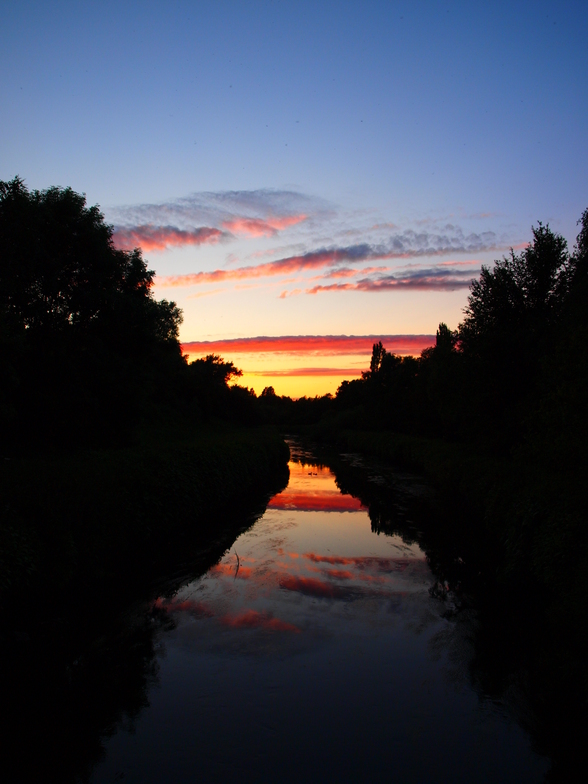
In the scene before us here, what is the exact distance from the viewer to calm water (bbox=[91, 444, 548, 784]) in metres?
5.68

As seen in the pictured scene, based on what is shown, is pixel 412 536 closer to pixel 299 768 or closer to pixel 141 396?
pixel 299 768

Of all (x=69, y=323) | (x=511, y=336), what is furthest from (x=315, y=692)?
(x=511, y=336)

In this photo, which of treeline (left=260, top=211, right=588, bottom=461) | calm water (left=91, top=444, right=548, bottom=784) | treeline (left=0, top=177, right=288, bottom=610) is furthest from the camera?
treeline (left=260, top=211, right=588, bottom=461)

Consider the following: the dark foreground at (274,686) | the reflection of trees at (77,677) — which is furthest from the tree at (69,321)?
the dark foreground at (274,686)

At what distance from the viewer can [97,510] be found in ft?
36.9

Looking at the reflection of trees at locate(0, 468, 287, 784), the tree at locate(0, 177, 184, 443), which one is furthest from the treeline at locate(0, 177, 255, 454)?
the reflection of trees at locate(0, 468, 287, 784)

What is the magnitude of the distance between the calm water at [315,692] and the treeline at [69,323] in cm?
1100

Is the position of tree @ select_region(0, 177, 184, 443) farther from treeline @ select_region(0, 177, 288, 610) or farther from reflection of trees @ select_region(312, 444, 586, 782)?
reflection of trees @ select_region(312, 444, 586, 782)

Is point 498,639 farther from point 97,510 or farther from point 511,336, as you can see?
point 511,336

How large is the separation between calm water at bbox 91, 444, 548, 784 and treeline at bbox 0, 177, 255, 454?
11.0 metres

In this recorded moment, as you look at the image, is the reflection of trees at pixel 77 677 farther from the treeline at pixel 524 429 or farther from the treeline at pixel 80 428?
the treeline at pixel 524 429

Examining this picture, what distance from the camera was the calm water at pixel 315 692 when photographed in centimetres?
568

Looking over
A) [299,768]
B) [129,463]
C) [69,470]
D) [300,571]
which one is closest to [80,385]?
[129,463]

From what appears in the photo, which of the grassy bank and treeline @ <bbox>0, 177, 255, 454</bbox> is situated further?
treeline @ <bbox>0, 177, 255, 454</bbox>
